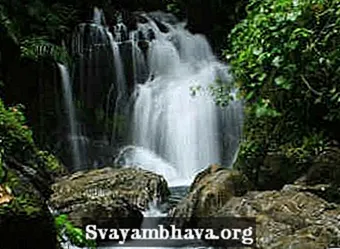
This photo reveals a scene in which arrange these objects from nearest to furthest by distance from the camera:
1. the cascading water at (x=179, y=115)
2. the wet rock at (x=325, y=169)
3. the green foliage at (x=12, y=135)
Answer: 1. the green foliage at (x=12, y=135)
2. the wet rock at (x=325, y=169)
3. the cascading water at (x=179, y=115)

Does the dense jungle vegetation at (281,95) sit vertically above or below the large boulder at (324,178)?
above

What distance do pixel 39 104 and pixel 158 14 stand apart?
3.74 meters

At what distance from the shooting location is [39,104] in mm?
9203

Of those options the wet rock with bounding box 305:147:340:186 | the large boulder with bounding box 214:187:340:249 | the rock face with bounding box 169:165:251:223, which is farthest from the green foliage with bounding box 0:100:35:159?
the wet rock with bounding box 305:147:340:186

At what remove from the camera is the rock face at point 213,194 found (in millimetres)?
4566

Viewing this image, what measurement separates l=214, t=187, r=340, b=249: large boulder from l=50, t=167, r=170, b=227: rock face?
36.7 inches

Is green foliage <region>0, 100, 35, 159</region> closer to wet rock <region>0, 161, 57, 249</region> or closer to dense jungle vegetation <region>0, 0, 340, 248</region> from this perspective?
dense jungle vegetation <region>0, 0, 340, 248</region>

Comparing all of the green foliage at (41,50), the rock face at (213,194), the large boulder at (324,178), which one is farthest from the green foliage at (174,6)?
the large boulder at (324,178)

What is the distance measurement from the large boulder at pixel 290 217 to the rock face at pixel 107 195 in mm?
931

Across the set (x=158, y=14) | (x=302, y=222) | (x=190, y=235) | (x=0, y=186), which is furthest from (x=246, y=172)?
(x=158, y=14)

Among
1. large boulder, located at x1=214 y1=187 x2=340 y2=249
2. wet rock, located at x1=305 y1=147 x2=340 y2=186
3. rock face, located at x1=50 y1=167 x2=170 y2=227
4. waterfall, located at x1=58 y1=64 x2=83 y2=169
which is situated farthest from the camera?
waterfall, located at x1=58 y1=64 x2=83 y2=169

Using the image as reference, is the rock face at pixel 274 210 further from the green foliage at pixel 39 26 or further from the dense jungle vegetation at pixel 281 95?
the green foliage at pixel 39 26

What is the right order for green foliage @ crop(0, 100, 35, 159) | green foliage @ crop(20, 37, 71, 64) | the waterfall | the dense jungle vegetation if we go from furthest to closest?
the waterfall → green foliage @ crop(20, 37, 71, 64) → the dense jungle vegetation → green foliage @ crop(0, 100, 35, 159)

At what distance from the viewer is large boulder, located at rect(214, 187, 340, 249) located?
334cm
